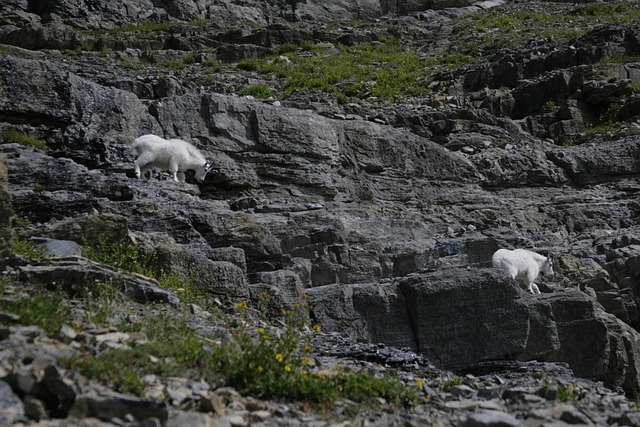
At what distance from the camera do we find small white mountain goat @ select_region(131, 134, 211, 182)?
49.7ft

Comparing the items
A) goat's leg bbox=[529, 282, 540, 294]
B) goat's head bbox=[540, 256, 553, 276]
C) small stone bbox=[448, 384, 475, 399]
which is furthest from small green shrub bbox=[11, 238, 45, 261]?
goat's head bbox=[540, 256, 553, 276]

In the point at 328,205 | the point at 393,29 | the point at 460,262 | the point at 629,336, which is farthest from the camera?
the point at 393,29

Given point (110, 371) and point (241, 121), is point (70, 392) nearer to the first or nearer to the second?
point (110, 371)

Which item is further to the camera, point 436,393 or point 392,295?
point 392,295

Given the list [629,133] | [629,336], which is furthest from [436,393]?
[629,133]

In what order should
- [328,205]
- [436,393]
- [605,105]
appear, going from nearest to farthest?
[436,393]
[328,205]
[605,105]

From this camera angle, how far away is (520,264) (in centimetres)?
1488

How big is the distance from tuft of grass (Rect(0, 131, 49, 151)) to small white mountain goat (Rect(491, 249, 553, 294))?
9156 millimetres

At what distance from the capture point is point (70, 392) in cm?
584

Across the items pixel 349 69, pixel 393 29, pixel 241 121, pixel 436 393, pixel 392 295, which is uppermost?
pixel 393 29

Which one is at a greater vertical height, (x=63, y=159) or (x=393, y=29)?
(x=393, y=29)

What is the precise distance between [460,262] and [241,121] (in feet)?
20.6

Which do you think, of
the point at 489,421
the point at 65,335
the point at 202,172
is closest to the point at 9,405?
the point at 65,335

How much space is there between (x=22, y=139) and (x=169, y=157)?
113 inches
